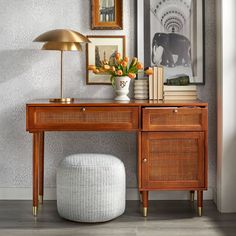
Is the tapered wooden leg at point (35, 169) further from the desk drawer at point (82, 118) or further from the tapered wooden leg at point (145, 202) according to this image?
the tapered wooden leg at point (145, 202)

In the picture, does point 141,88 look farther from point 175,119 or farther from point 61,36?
point 61,36

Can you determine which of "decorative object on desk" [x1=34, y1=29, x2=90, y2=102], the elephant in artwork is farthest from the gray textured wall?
"decorative object on desk" [x1=34, y1=29, x2=90, y2=102]

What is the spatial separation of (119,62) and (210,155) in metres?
1.04

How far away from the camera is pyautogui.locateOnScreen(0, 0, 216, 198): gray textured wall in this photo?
176 inches

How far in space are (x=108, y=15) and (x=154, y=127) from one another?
40.9 inches

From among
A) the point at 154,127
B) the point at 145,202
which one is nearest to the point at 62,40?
the point at 154,127

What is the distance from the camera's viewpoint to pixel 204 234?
3639mm

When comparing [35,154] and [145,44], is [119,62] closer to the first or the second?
[145,44]

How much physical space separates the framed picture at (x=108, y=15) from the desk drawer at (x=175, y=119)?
0.88 metres

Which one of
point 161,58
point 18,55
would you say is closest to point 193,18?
point 161,58

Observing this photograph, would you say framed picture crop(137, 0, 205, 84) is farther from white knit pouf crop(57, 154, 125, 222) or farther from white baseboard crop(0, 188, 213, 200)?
white knit pouf crop(57, 154, 125, 222)

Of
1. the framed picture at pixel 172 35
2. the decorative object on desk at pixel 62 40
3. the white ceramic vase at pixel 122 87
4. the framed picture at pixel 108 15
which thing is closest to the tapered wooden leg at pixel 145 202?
the white ceramic vase at pixel 122 87

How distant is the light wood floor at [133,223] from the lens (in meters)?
3.68

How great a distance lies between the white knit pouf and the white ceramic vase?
1.84ft
